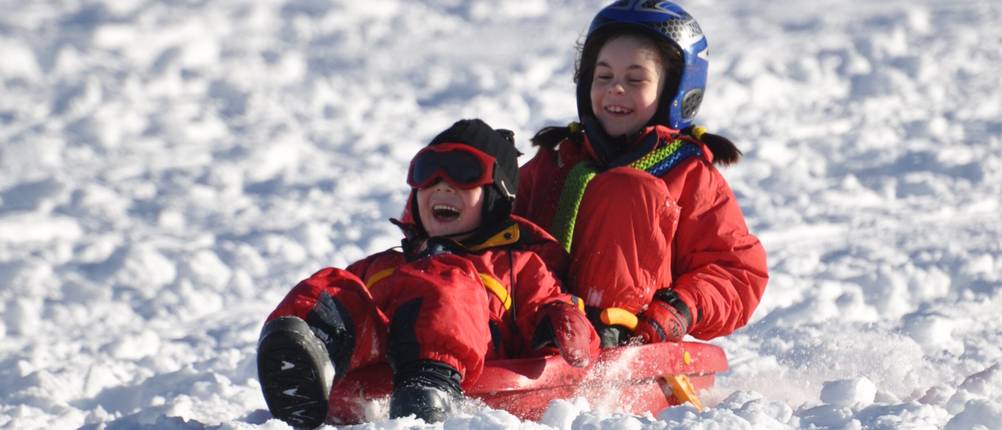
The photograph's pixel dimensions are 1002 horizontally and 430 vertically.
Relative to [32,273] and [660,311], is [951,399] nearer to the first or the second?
[660,311]

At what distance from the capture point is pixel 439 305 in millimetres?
3199

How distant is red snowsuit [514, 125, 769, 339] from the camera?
12.9ft

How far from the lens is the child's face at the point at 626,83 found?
171 inches

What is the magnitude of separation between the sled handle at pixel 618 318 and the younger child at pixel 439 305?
0.45 ft

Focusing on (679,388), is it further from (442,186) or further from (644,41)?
(644,41)

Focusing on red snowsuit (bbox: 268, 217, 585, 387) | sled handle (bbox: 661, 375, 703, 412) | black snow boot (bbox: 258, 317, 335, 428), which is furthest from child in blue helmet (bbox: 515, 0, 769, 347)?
black snow boot (bbox: 258, 317, 335, 428)

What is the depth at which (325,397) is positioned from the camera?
310cm

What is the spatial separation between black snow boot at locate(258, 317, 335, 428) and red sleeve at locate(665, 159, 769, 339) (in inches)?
52.8

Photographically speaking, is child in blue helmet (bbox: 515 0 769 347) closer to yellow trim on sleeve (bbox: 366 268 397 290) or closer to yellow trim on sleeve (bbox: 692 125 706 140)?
yellow trim on sleeve (bbox: 692 125 706 140)

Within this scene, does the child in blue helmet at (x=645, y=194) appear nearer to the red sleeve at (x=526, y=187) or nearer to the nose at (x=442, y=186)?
the red sleeve at (x=526, y=187)

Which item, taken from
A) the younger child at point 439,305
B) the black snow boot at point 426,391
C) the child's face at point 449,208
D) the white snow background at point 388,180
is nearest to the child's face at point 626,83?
the younger child at point 439,305

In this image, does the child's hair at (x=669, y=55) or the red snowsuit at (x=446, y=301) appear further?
the child's hair at (x=669, y=55)

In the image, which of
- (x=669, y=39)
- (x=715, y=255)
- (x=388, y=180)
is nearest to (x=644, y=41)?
(x=669, y=39)

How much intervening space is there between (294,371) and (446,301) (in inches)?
15.6
